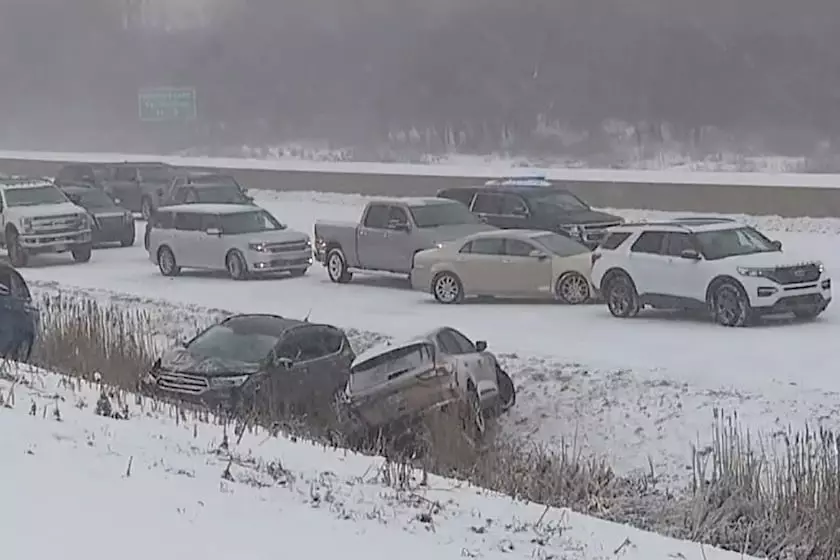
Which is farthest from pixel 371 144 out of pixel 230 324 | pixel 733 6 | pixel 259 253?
pixel 230 324

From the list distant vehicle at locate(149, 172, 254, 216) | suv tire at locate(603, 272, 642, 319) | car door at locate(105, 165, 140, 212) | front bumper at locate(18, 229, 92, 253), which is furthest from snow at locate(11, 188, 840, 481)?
car door at locate(105, 165, 140, 212)

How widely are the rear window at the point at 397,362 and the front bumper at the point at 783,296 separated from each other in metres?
6.21

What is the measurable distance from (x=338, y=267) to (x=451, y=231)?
8.26 ft

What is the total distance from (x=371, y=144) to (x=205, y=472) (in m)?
73.3

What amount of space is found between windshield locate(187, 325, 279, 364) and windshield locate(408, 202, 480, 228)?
1083 centimetres

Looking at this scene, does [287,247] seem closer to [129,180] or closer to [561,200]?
[561,200]

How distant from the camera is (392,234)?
27.6m

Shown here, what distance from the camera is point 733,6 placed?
8150 cm

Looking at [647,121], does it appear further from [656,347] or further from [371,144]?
[656,347]

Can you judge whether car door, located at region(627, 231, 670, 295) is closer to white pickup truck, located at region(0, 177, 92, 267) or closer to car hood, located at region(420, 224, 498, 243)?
car hood, located at region(420, 224, 498, 243)

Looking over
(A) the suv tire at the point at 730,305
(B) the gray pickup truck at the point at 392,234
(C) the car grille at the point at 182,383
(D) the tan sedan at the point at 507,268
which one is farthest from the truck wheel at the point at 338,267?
(C) the car grille at the point at 182,383

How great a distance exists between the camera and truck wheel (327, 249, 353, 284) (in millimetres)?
28375

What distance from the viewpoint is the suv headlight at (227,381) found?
15.9 metres

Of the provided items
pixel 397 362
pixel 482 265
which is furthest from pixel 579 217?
pixel 397 362
